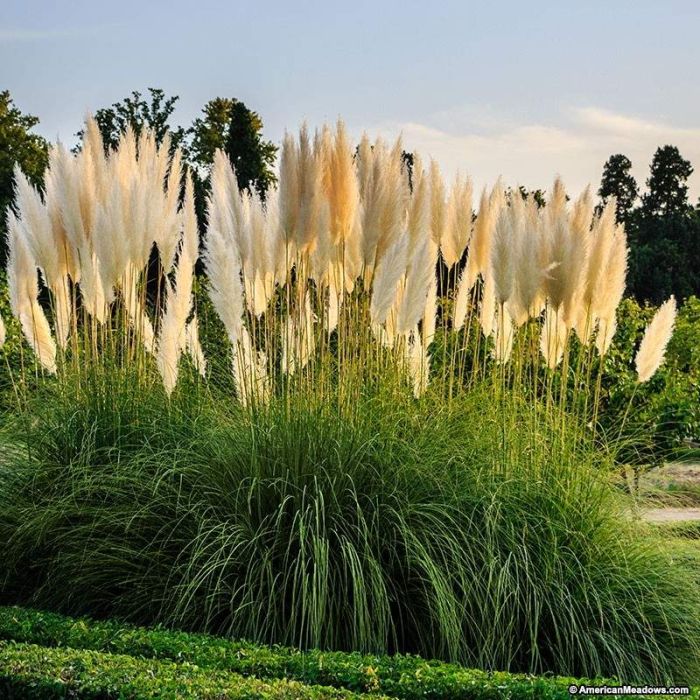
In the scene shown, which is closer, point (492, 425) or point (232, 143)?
point (492, 425)

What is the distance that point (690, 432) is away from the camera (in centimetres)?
1319

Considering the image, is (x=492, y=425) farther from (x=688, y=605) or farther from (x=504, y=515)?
(x=688, y=605)

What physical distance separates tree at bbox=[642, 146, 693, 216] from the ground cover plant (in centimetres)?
3931

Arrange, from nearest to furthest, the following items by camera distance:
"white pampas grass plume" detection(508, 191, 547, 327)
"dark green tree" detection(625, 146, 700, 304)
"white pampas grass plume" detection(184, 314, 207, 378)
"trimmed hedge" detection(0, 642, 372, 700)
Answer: "trimmed hedge" detection(0, 642, 372, 700), "white pampas grass plume" detection(508, 191, 547, 327), "white pampas grass plume" detection(184, 314, 207, 378), "dark green tree" detection(625, 146, 700, 304)

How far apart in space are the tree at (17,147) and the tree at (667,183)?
24529mm

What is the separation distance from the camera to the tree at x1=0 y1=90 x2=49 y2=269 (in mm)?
30797

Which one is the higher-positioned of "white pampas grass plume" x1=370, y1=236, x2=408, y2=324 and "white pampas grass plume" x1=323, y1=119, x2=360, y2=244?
"white pampas grass plume" x1=323, y1=119, x2=360, y2=244

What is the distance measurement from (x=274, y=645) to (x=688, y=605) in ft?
6.98

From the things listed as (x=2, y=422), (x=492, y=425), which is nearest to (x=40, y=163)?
(x=2, y=422)

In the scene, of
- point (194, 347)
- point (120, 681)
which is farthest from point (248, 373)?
point (120, 681)

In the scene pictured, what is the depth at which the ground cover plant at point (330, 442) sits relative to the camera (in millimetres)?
4938

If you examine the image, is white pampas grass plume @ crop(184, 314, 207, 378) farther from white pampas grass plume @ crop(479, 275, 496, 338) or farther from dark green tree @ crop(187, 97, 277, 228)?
dark green tree @ crop(187, 97, 277, 228)

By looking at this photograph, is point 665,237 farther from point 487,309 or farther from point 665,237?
point 487,309

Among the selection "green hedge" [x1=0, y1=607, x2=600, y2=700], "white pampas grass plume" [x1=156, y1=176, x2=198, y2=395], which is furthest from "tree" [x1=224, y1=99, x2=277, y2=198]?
"green hedge" [x1=0, y1=607, x2=600, y2=700]
